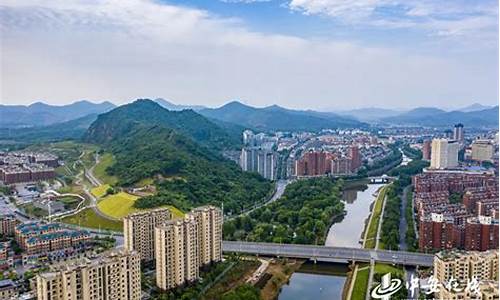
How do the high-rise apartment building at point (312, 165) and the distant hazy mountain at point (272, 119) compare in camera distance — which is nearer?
the high-rise apartment building at point (312, 165)

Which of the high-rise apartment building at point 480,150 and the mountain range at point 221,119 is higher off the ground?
the mountain range at point 221,119

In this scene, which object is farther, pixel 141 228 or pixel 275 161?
pixel 275 161

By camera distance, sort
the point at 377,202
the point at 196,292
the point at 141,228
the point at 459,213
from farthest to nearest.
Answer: the point at 377,202, the point at 459,213, the point at 141,228, the point at 196,292

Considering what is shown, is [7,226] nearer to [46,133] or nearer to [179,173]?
[179,173]

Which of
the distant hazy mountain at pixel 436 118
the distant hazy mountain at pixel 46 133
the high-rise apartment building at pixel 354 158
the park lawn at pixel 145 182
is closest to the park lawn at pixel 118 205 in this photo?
the park lawn at pixel 145 182

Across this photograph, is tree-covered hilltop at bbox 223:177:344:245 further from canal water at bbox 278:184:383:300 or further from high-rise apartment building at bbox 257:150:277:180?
high-rise apartment building at bbox 257:150:277:180

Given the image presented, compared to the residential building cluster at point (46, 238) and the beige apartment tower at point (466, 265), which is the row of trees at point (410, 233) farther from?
the residential building cluster at point (46, 238)

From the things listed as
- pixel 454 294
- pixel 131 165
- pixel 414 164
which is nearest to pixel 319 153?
pixel 414 164

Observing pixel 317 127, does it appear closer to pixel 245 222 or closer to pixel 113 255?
pixel 245 222
